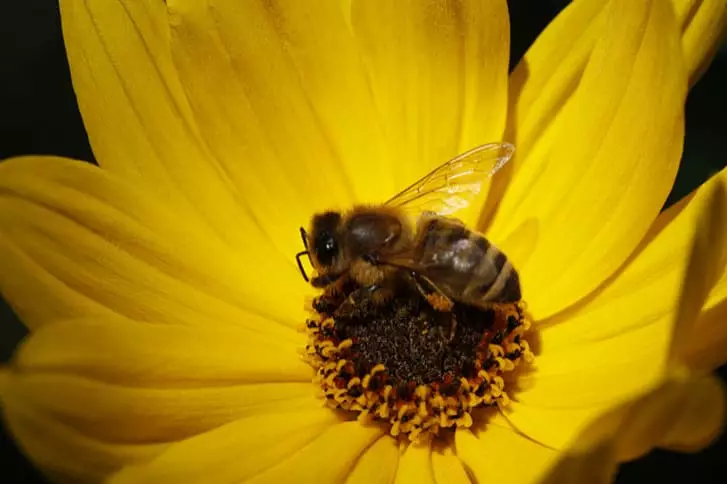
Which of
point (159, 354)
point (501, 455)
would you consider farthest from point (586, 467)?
point (159, 354)

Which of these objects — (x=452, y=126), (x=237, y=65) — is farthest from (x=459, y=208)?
(x=237, y=65)

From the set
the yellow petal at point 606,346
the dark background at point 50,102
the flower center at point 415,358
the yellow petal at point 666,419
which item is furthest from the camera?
the dark background at point 50,102

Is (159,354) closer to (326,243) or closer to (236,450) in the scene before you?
(236,450)

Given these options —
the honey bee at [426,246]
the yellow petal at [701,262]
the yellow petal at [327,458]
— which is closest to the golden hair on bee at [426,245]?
the honey bee at [426,246]

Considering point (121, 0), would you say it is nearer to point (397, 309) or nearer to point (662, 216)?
point (397, 309)

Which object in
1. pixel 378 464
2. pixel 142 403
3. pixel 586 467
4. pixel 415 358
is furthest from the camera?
Result: pixel 415 358

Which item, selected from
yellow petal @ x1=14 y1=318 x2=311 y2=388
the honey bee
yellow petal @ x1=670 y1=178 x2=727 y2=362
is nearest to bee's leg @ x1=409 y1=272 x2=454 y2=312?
the honey bee

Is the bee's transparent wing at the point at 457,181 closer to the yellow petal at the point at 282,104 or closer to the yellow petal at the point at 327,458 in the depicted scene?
the yellow petal at the point at 282,104
